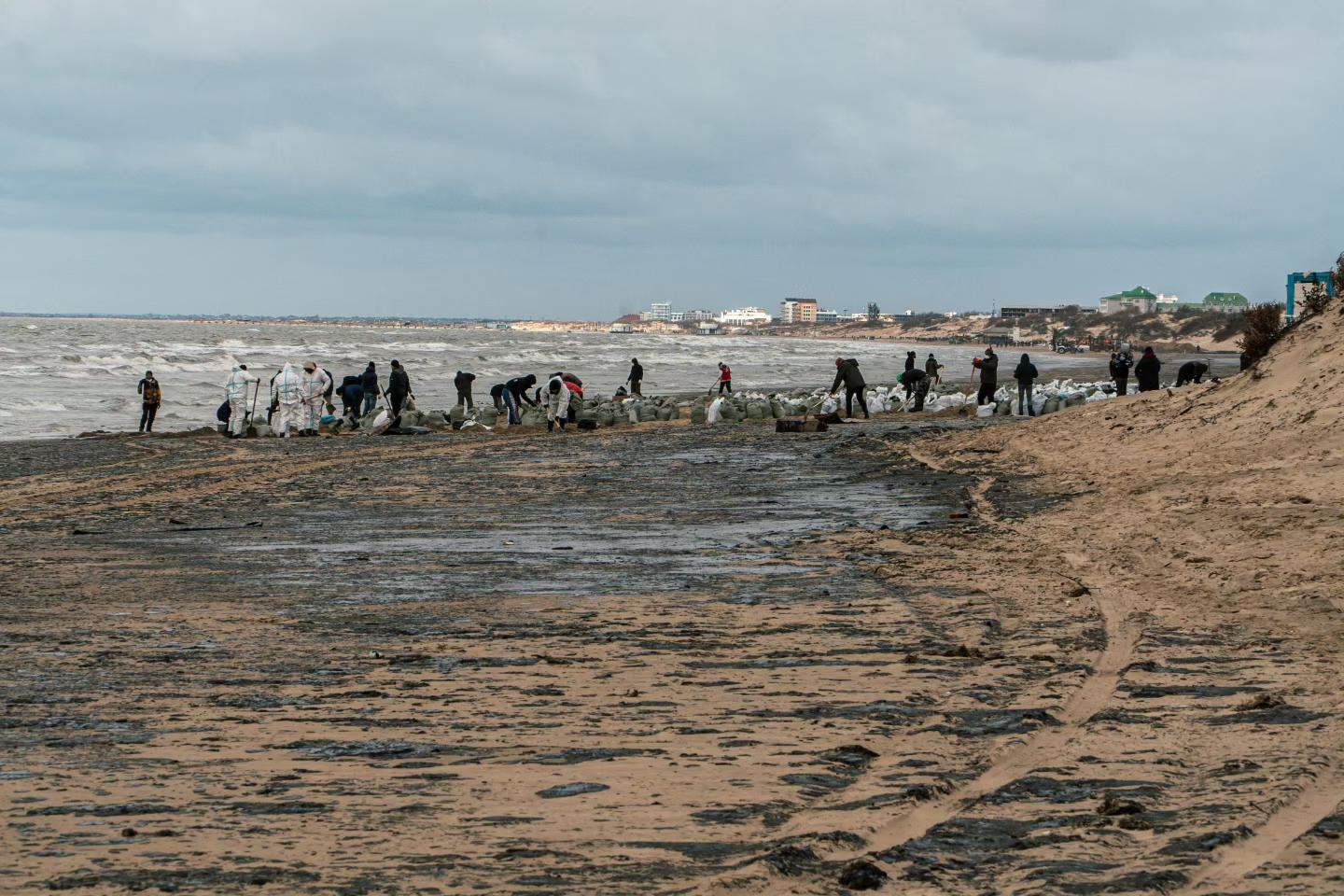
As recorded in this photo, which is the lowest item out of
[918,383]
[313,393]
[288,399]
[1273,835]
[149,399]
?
[1273,835]

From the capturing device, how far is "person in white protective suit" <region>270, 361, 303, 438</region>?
81.5 feet

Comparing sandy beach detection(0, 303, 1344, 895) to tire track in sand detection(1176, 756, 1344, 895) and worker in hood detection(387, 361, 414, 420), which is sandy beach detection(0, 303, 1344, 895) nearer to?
tire track in sand detection(1176, 756, 1344, 895)

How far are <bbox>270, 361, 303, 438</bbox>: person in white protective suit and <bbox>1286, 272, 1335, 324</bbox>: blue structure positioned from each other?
56.6 ft

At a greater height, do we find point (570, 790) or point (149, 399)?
point (149, 399)

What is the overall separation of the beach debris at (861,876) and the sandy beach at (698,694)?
1 cm

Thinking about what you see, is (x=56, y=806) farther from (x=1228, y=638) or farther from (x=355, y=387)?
(x=355, y=387)

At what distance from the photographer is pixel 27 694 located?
19.8 feet

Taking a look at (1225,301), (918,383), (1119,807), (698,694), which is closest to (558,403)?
(918,383)

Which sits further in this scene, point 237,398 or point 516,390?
point 516,390

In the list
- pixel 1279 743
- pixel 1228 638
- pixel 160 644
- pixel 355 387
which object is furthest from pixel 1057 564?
pixel 355 387

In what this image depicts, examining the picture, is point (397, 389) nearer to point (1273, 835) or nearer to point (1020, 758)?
point (1020, 758)

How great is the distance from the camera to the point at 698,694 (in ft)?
19.5

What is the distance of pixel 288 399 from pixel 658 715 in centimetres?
2052

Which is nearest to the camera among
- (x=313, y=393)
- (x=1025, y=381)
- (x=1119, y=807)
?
(x=1119, y=807)
